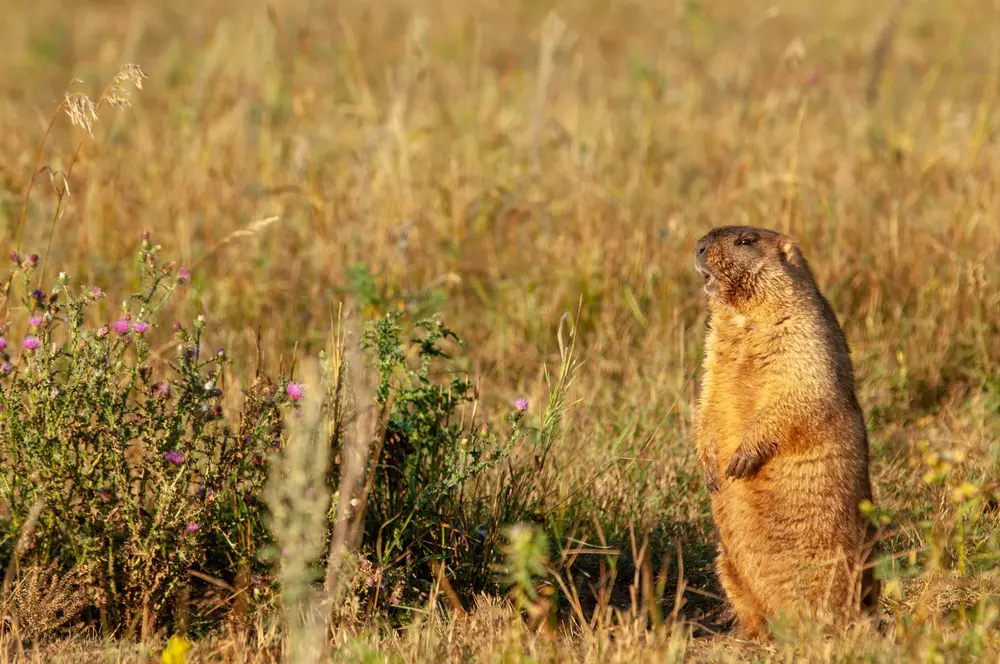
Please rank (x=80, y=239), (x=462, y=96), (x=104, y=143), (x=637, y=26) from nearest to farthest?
(x=80, y=239), (x=104, y=143), (x=462, y=96), (x=637, y=26)

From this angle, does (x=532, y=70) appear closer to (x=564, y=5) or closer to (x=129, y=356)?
(x=564, y=5)

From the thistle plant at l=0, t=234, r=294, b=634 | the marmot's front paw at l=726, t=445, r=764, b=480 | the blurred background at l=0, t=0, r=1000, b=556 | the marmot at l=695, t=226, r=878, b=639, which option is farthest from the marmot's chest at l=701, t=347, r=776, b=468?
the thistle plant at l=0, t=234, r=294, b=634

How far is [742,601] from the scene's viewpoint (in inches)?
148

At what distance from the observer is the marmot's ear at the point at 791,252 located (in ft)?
13.2

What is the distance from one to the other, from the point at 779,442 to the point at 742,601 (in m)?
0.53

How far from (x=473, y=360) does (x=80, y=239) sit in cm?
238

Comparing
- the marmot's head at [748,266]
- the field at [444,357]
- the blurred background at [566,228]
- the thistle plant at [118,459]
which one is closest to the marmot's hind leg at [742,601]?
the field at [444,357]

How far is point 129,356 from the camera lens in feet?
17.3

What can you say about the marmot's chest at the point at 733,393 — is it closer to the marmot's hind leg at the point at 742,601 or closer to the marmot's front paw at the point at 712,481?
the marmot's front paw at the point at 712,481

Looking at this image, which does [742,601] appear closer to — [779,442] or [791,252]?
[779,442]

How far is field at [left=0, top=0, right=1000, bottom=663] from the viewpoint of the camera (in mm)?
3545

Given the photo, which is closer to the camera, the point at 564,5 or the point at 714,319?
A: the point at 714,319

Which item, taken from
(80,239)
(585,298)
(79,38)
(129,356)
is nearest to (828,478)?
(585,298)

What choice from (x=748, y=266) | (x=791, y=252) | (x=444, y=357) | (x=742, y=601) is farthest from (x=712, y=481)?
(x=444, y=357)
